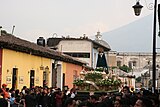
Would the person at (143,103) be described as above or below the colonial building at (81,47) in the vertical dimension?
below

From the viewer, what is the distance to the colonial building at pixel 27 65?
1011 inches

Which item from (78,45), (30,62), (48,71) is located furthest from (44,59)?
(78,45)

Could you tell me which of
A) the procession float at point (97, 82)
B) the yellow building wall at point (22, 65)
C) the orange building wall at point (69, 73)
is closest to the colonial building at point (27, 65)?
the yellow building wall at point (22, 65)

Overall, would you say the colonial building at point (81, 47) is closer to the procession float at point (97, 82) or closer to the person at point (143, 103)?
the procession float at point (97, 82)

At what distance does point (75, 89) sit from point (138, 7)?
4.65 metres

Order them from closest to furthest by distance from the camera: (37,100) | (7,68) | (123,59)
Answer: (37,100)
(7,68)
(123,59)

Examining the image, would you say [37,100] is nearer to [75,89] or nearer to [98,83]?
[75,89]

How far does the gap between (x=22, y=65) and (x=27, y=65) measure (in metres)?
1.02

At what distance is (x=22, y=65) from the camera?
28.4 metres

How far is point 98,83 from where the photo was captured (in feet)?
68.7

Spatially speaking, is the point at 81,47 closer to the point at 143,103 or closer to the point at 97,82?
the point at 97,82

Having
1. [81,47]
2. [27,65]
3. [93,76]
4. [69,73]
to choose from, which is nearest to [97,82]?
[93,76]

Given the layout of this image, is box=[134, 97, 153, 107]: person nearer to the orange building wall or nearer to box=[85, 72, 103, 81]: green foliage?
box=[85, 72, 103, 81]: green foliage

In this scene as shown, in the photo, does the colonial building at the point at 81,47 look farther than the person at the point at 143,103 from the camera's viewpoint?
Yes
